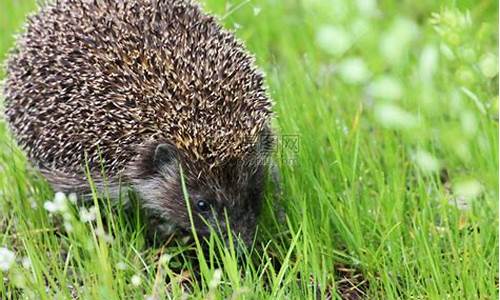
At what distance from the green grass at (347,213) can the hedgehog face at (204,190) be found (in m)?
0.19

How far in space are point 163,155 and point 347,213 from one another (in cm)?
116

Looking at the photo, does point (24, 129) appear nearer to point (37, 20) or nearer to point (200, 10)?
point (37, 20)

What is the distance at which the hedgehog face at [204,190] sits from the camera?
4973 mm

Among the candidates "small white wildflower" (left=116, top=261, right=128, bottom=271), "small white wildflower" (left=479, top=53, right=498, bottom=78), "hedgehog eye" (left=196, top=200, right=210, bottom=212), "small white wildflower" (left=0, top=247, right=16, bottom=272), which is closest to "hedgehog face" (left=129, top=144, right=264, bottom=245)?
"hedgehog eye" (left=196, top=200, right=210, bottom=212)

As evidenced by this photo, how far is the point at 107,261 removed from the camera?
420 cm

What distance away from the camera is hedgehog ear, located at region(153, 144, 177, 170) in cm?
509

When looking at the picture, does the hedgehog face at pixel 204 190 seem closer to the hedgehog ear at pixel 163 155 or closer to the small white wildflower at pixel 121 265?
the hedgehog ear at pixel 163 155

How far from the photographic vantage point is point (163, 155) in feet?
17.0

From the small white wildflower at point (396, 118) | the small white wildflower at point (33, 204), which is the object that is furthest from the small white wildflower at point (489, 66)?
the small white wildflower at point (33, 204)

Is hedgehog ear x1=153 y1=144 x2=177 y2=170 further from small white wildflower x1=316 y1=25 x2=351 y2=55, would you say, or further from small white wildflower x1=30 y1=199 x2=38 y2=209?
small white wildflower x1=316 y1=25 x2=351 y2=55

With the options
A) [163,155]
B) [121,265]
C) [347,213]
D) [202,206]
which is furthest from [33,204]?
[347,213]

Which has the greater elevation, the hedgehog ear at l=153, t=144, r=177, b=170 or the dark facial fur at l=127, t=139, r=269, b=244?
the hedgehog ear at l=153, t=144, r=177, b=170

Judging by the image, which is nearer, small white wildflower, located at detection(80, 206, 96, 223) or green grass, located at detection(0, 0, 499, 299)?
small white wildflower, located at detection(80, 206, 96, 223)

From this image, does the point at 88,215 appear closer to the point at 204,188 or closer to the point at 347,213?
the point at 204,188
